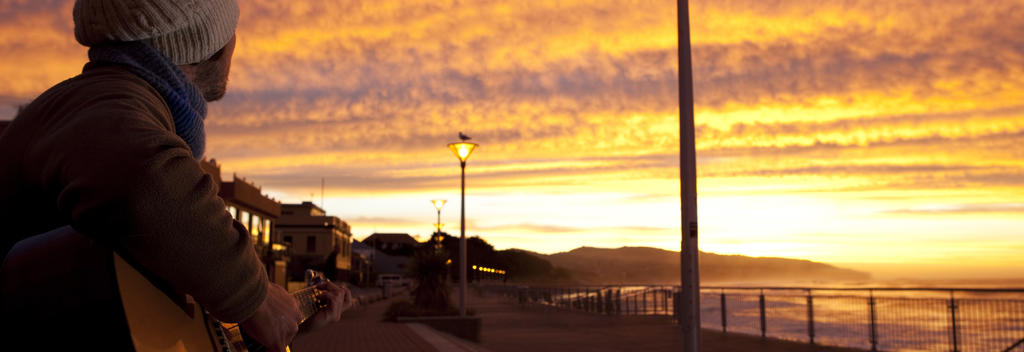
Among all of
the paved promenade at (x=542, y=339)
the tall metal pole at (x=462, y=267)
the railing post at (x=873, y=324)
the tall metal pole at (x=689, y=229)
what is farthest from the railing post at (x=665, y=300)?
the tall metal pole at (x=689, y=229)

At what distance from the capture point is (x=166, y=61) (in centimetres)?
139

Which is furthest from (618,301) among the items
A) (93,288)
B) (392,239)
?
(392,239)

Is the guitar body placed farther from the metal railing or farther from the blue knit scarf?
the metal railing

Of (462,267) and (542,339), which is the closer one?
(542,339)

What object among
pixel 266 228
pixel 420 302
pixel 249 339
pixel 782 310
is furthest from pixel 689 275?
pixel 266 228

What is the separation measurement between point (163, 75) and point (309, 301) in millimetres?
734

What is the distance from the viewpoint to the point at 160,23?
53.8 inches

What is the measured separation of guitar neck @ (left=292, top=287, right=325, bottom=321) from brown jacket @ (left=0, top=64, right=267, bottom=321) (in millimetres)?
608

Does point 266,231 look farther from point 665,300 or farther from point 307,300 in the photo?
point 307,300

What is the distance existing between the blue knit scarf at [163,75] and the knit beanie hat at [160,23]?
0.07ft

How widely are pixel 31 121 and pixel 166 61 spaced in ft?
0.88

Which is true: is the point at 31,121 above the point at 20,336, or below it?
above

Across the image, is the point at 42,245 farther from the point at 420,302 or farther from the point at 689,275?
the point at 420,302

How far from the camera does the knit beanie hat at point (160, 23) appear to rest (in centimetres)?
135
